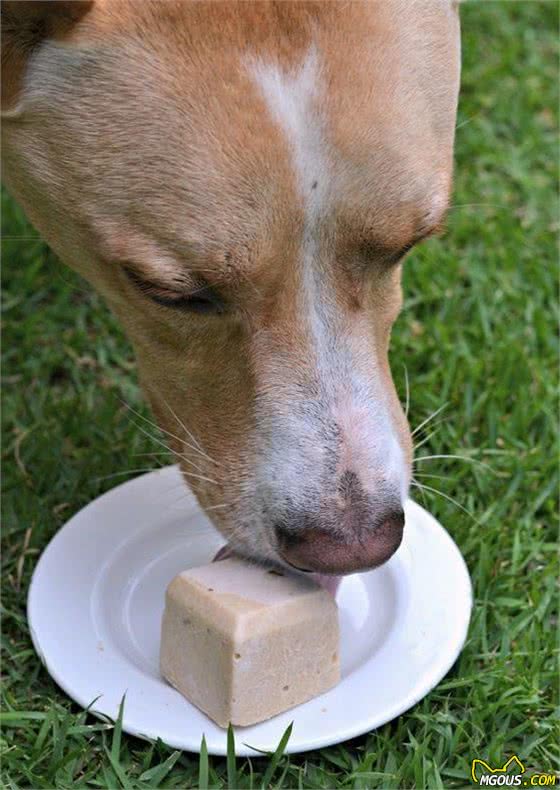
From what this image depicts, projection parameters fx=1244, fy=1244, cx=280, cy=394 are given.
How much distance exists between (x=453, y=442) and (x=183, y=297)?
1490 millimetres

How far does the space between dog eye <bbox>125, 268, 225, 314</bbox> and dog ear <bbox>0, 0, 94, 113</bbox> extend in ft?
1.89

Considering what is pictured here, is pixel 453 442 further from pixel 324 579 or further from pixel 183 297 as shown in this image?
pixel 183 297

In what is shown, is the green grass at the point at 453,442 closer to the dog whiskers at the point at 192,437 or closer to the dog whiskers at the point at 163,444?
the dog whiskers at the point at 163,444

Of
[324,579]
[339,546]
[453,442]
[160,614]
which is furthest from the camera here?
[453,442]

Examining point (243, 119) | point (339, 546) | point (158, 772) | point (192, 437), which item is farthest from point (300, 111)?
point (158, 772)

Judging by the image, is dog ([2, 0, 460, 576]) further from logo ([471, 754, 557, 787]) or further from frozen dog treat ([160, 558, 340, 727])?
logo ([471, 754, 557, 787])

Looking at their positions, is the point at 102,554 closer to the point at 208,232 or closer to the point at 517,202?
the point at 208,232

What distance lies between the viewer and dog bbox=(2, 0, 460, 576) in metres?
2.91

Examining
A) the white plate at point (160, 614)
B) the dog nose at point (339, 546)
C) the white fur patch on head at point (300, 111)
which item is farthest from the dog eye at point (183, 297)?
the white plate at point (160, 614)

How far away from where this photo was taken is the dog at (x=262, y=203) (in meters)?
2.91

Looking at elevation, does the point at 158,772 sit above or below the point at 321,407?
below

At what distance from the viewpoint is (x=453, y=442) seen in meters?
4.24

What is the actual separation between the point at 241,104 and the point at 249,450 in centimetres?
85

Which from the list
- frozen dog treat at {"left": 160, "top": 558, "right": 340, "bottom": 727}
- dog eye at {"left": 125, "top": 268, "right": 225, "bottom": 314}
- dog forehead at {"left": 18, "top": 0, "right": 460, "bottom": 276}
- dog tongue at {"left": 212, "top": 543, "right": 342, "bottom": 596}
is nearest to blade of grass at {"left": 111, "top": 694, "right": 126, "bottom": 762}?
frozen dog treat at {"left": 160, "top": 558, "right": 340, "bottom": 727}
